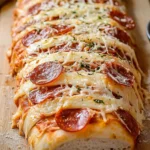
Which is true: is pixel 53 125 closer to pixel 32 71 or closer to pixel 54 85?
pixel 54 85

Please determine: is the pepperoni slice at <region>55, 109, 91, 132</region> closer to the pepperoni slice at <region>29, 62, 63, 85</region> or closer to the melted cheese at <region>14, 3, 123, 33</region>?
the pepperoni slice at <region>29, 62, 63, 85</region>

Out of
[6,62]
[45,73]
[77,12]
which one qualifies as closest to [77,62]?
[45,73]

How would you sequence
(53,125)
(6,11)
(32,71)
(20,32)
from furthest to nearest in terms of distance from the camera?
(6,11), (20,32), (32,71), (53,125)

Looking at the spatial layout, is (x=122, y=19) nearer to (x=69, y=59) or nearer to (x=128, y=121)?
(x=69, y=59)

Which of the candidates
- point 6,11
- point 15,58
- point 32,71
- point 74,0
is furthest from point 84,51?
point 6,11

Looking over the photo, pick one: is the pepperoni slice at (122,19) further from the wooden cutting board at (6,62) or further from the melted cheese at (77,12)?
the wooden cutting board at (6,62)

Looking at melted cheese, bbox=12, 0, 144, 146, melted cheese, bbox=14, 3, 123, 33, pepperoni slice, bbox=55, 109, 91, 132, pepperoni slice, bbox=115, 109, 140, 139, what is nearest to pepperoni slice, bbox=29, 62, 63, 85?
melted cheese, bbox=12, 0, 144, 146

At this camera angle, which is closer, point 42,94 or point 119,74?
point 42,94
